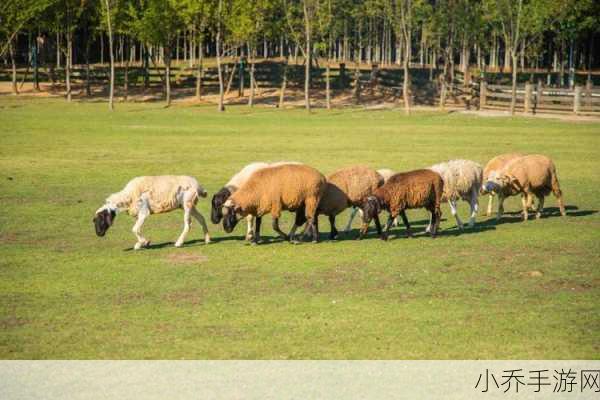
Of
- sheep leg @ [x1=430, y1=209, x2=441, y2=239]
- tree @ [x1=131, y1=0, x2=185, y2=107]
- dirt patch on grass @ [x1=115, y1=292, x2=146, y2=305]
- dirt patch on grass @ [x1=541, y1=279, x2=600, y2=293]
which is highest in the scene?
tree @ [x1=131, y1=0, x2=185, y2=107]

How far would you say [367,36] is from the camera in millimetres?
94688

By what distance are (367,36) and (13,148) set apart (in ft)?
214

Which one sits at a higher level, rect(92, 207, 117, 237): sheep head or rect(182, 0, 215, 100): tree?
rect(182, 0, 215, 100): tree

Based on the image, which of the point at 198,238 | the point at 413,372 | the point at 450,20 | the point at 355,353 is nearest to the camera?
the point at 413,372

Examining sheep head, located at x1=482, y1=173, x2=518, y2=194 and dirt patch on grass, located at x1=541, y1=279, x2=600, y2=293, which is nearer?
dirt patch on grass, located at x1=541, y1=279, x2=600, y2=293

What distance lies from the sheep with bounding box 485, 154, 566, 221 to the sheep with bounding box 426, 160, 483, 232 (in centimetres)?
50

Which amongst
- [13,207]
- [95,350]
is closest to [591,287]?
[95,350]

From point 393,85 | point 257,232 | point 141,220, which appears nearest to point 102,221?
point 141,220

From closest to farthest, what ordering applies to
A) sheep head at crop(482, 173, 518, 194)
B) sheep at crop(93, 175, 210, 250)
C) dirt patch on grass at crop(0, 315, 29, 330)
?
dirt patch on grass at crop(0, 315, 29, 330), sheep at crop(93, 175, 210, 250), sheep head at crop(482, 173, 518, 194)

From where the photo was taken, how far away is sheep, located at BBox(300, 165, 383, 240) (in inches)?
658

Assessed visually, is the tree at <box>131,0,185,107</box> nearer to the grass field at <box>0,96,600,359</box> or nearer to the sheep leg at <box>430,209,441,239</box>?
the grass field at <box>0,96,600,359</box>

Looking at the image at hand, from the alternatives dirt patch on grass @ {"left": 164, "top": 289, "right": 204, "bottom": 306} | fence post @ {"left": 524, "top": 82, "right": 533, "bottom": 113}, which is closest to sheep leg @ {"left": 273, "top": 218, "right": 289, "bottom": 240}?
dirt patch on grass @ {"left": 164, "top": 289, "right": 204, "bottom": 306}

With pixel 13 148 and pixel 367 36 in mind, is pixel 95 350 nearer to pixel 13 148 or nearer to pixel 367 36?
pixel 13 148

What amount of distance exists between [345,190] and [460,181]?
2.47 meters
